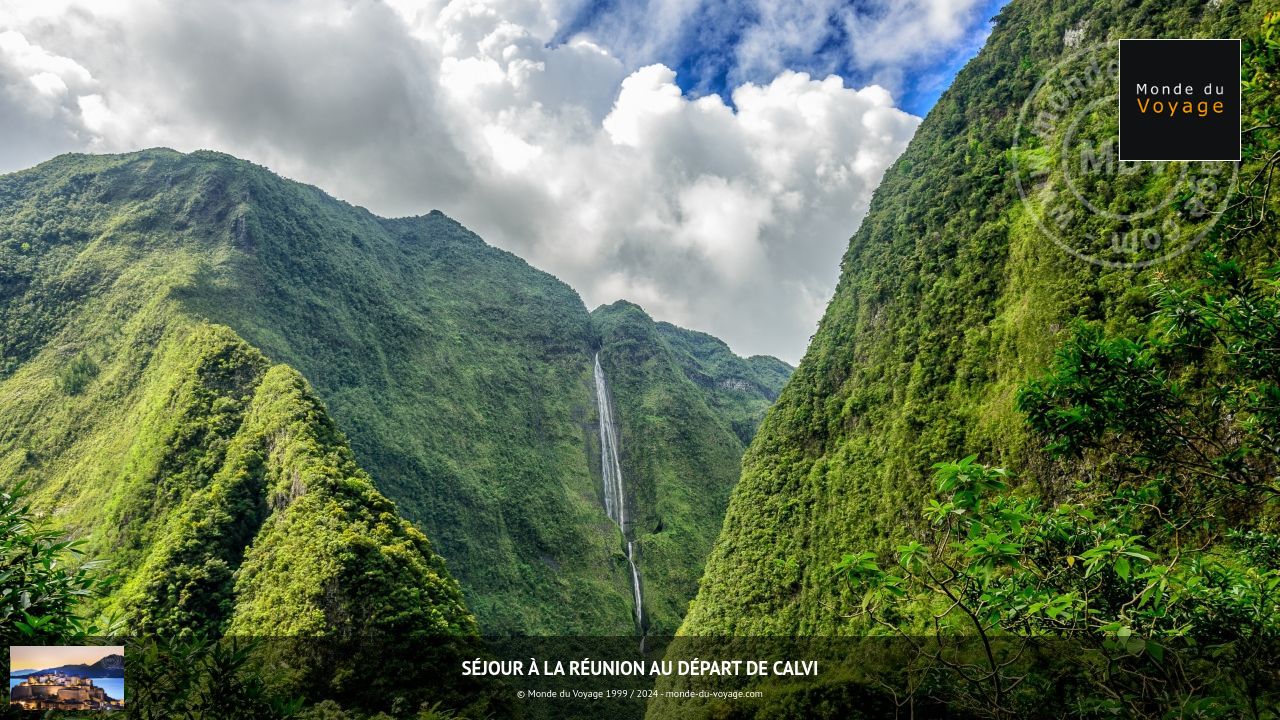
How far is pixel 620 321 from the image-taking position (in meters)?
112

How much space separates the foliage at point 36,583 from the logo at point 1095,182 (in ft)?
69.9

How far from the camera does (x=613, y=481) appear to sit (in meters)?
80.8

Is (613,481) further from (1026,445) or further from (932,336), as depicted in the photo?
(1026,445)

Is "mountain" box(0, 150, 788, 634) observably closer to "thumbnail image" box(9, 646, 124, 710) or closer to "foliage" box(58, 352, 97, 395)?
"foliage" box(58, 352, 97, 395)

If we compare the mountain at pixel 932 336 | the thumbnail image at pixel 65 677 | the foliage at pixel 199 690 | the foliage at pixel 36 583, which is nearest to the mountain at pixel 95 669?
the thumbnail image at pixel 65 677

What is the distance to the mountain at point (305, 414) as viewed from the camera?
28.6 meters

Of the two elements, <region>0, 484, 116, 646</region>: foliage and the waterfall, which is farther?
the waterfall

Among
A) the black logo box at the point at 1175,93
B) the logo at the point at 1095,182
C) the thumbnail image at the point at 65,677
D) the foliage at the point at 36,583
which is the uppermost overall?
the logo at the point at 1095,182

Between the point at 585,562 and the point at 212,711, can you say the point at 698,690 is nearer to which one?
the point at 212,711

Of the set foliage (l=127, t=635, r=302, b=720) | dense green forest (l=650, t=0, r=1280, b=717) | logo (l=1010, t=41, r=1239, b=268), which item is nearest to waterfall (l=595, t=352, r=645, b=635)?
dense green forest (l=650, t=0, r=1280, b=717)

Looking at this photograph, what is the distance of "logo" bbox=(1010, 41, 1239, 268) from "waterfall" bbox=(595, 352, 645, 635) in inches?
2001

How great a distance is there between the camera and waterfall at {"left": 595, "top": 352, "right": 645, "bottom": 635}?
213 ft

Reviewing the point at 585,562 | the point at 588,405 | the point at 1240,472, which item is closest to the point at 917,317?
the point at 1240,472

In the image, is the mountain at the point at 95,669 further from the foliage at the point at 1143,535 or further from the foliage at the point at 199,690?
the foliage at the point at 1143,535
